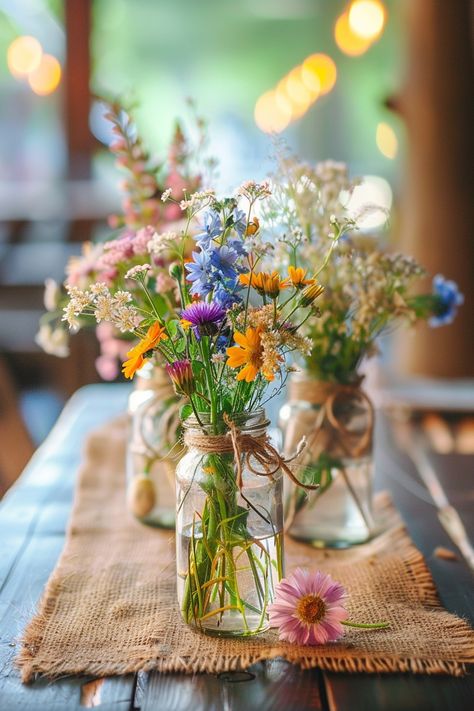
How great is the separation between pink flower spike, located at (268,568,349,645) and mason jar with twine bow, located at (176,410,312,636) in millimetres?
32

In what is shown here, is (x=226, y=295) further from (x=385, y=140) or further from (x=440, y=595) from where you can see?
(x=385, y=140)

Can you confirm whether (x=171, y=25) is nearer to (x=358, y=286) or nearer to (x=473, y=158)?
(x=473, y=158)

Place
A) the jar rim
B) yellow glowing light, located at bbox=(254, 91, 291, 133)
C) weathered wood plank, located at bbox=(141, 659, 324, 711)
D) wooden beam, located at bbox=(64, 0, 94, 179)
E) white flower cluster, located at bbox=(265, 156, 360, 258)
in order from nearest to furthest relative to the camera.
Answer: weathered wood plank, located at bbox=(141, 659, 324, 711)
the jar rim
white flower cluster, located at bbox=(265, 156, 360, 258)
wooden beam, located at bbox=(64, 0, 94, 179)
yellow glowing light, located at bbox=(254, 91, 291, 133)

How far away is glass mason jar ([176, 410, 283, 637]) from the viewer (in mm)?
794

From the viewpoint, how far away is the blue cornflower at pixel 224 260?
2.46 ft

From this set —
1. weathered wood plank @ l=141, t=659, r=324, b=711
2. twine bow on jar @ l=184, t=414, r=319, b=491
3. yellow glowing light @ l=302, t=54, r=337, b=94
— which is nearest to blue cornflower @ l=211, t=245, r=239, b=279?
twine bow on jar @ l=184, t=414, r=319, b=491

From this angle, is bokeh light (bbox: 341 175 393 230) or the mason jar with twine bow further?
bokeh light (bbox: 341 175 393 230)

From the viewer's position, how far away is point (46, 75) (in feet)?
16.0

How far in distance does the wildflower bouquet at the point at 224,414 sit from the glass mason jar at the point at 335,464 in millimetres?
257

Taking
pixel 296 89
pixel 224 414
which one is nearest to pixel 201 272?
pixel 224 414

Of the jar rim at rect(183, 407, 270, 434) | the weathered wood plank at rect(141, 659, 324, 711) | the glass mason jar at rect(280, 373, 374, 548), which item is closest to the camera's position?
the weathered wood plank at rect(141, 659, 324, 711)

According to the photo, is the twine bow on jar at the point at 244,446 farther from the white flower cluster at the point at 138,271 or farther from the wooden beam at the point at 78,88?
the wooden beam at the point at 78,88

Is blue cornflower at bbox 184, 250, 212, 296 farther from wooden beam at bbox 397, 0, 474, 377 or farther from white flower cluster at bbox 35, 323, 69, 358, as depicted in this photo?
wooden beam at bbox 397, 0, 474, 377

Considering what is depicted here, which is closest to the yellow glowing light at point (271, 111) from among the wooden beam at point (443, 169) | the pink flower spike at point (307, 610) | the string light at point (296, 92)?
the string light at point (296, 92)
